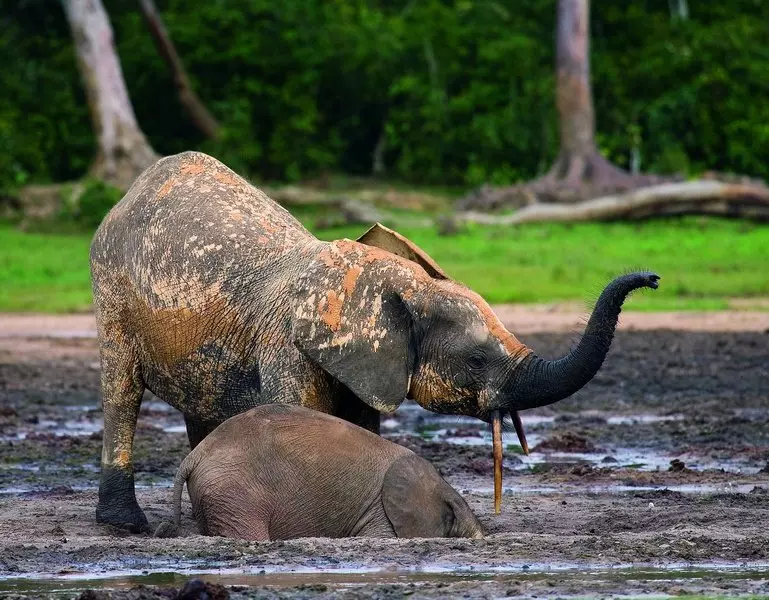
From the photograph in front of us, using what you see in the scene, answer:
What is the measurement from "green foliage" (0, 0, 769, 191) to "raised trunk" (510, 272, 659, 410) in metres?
20.6

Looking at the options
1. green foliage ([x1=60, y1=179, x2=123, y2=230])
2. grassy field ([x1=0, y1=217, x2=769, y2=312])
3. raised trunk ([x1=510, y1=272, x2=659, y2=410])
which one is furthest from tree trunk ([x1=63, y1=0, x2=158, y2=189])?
raised trunk ([x1=510, y1=272, x2=659, y2=410])

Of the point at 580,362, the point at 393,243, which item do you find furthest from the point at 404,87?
the point at 580,362

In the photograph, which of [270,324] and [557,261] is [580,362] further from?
[557,261]

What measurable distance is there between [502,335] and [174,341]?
165 centimetres

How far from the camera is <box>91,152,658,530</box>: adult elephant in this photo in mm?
7750

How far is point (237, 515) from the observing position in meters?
7.59

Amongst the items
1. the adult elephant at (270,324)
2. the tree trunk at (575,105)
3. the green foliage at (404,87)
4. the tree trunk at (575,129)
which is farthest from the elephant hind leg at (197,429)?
the green foliage at (404,87)

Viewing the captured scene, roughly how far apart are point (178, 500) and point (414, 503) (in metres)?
1.08

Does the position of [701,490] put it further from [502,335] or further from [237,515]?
[237,515]

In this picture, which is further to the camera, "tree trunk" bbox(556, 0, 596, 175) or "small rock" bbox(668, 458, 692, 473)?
"tree trunk" bbox(556, 0, 596, 175)

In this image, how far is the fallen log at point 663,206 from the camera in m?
24.6

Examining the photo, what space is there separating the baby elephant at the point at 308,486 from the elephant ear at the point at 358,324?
0.76ft

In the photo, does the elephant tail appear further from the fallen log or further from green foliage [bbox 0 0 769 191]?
green foliage [bbox 0 0 769 191]

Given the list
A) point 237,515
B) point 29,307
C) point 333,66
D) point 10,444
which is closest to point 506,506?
point 237,515
